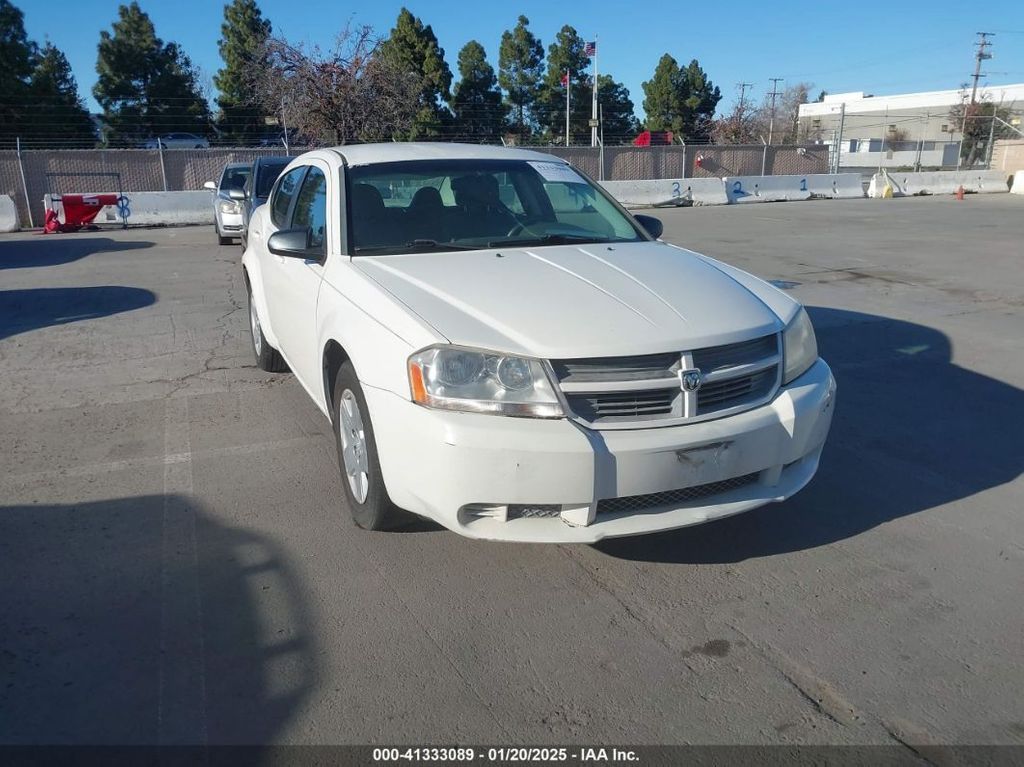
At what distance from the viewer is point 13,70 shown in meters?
35.1

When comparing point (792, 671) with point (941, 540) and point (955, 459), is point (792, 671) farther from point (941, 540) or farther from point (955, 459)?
point (955, 459)

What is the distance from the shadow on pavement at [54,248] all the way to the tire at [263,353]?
8.14 metres

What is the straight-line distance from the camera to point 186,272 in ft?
40.2

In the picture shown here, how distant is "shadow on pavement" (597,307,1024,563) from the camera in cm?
384

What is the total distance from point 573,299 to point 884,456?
2406 millimetres

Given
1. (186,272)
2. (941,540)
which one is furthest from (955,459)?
(186,272)

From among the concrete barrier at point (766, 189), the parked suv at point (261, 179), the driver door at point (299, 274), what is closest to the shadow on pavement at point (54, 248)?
the parked suv at point (261, 179)

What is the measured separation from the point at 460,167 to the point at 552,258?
104 cm

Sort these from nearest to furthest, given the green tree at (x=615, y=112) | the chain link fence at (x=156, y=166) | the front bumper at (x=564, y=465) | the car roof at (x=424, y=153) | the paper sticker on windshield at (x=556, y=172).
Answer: the front bumper at (x=564, y=465) < the car roof at (x=424, y=153) < the paper sticker on windshield at (x=556, y=172) < the chain link fence at (x=156, y=166) < the green tree at (x=615, y=112)

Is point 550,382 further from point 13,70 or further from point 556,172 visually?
point 13,70

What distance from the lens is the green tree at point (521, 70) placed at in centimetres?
4934

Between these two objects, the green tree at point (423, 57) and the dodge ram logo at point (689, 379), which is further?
the green tree at point (423, 57)

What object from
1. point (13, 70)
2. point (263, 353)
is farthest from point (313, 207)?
point (13, 70)

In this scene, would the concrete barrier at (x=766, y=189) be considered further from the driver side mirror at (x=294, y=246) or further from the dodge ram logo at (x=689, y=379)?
the dodge ram logo at (x=689, y=379)
